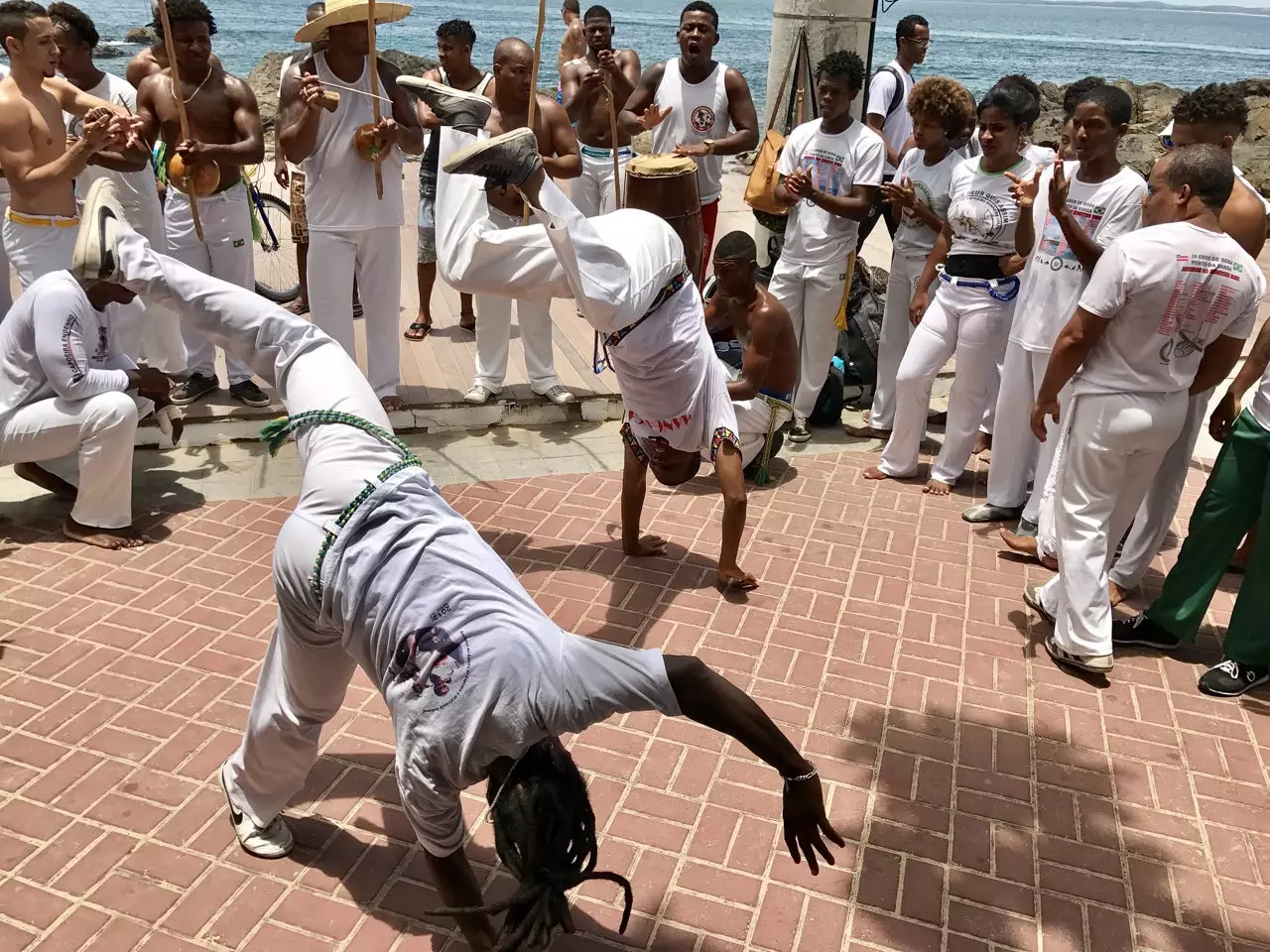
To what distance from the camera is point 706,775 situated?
11.9 ft

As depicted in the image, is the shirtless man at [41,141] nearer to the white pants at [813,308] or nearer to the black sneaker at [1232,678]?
the white pants at [813,308]

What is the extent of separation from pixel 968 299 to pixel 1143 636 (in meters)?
2.11

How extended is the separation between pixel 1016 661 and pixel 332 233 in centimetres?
442

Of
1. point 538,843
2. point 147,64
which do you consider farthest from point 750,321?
point 147,64

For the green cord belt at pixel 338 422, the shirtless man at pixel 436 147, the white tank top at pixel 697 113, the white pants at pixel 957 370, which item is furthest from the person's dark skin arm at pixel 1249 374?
the shirtless man at pixel 436 147

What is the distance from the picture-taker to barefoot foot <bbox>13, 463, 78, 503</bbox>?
5.23m

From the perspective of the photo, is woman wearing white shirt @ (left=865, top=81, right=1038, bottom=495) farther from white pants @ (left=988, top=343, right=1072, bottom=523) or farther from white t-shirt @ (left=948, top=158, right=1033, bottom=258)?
white pants @ (left=988, top=343, right=1072, bottom=523)

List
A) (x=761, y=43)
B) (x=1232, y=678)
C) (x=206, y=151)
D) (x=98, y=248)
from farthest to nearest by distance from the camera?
1. (x=761, y=43)
2. (x=206, y=151)
3. (x=1232, y=678)
4. (x=98, y=248)

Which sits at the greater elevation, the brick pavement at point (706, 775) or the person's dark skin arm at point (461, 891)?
the person's dark skin arm at point (461, 891)

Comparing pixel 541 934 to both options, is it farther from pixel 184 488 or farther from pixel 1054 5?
pixel 1054 5

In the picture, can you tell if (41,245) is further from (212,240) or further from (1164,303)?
(1164,303)

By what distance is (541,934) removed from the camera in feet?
6.78

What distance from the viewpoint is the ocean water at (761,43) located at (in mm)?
46500

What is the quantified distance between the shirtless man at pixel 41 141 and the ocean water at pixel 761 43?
2642 cm
